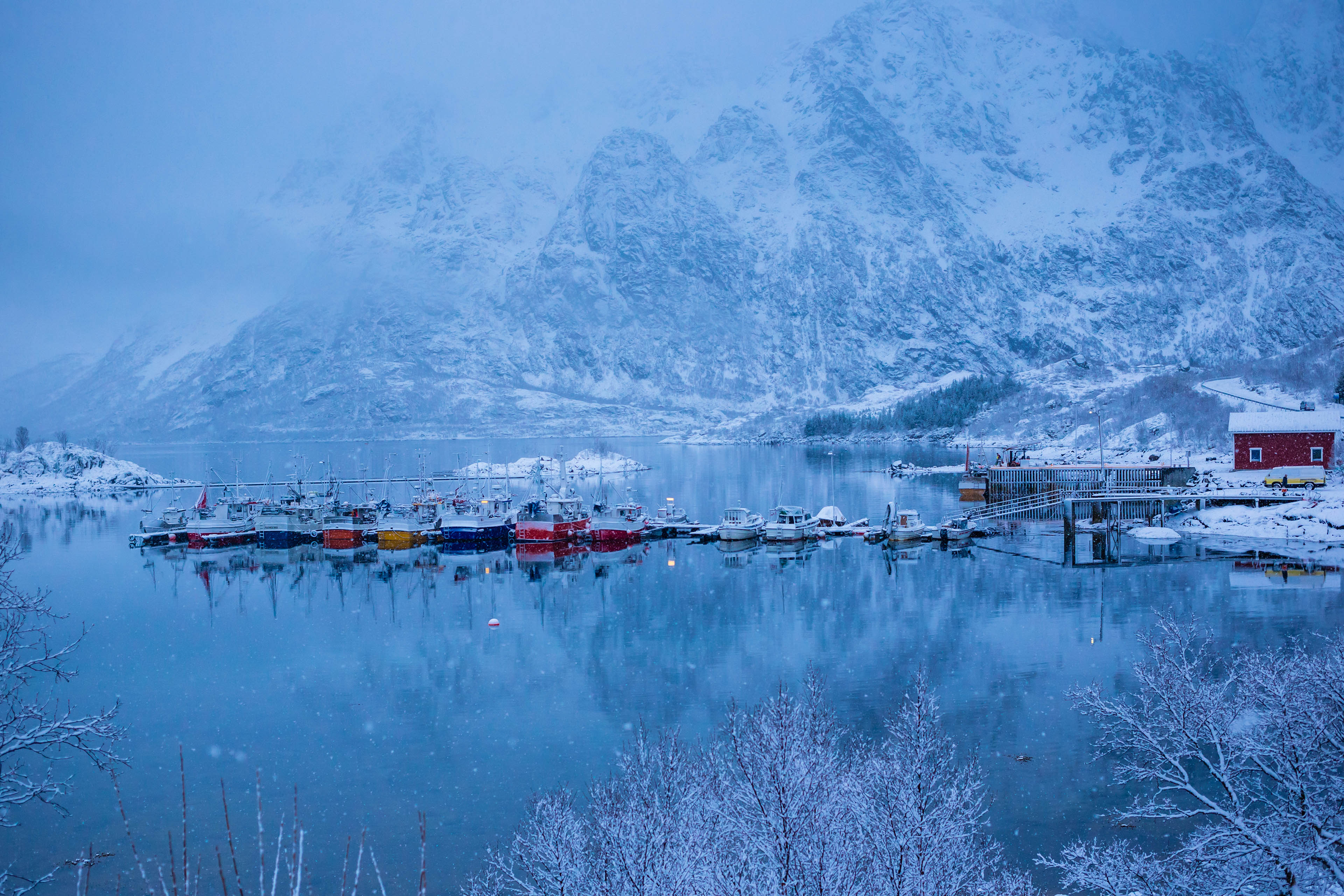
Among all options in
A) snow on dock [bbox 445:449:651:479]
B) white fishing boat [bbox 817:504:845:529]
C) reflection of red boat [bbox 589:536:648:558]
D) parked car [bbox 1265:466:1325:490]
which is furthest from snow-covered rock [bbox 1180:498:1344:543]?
snow on dock [bbox 445:449:651:479]

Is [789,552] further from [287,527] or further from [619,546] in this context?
[287,527]

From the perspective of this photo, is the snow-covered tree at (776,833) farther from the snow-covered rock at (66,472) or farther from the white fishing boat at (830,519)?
the snow-covered rock at (66,472)

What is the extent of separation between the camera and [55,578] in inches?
2146

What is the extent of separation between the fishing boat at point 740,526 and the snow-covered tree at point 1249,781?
45144 mm

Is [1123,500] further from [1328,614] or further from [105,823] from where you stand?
[105,823]

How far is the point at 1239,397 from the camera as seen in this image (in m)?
130

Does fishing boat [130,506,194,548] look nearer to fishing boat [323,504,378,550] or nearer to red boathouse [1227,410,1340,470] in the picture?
fishing boat [323,504,378,550]

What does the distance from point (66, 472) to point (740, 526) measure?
4430 inches

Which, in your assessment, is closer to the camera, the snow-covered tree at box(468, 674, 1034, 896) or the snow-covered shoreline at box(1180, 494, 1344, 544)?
the snow-covered tree at box(468, 674, 1034, 896)

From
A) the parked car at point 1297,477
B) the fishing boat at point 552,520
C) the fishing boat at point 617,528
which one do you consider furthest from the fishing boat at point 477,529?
the parked car at point 1297,477

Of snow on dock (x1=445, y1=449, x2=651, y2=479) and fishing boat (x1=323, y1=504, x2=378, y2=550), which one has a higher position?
snow on dock (x1=445, y1=449, x2=651, y2=479)

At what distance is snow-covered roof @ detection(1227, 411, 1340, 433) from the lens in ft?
225

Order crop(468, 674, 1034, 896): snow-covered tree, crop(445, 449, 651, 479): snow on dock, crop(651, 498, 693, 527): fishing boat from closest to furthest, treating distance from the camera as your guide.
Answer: crop(468, 674, 1034, 896): snow-covered tree
crop(651, 498, 693, 527): fishing boat
crop(445, 449, 651, 479): snow on dock

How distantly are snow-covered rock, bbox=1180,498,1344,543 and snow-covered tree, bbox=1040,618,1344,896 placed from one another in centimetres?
4336
